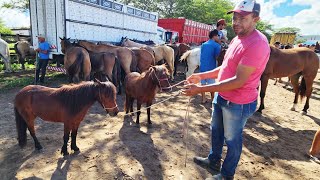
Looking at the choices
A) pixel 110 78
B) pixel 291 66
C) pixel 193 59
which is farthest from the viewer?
pixel 193 59

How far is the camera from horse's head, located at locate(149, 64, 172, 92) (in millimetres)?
4449

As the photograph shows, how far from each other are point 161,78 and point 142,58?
537 cm

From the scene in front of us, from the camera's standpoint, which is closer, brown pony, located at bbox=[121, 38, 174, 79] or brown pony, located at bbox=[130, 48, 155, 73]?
brown pony, located at bbox=[130, 48, 155, 73]

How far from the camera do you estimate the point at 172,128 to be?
5285mm

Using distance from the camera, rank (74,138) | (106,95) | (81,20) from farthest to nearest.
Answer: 1. (81,20)
2. (74,138)
3. (106,95)

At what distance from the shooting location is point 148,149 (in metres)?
4.16

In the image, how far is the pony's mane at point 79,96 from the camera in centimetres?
354

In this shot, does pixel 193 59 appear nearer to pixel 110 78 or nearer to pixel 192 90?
pixel 110 78

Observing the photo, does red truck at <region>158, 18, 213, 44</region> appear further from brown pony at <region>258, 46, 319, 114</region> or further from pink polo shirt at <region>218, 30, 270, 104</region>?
pink polo shirt at <region>218, 30, 270, 104</region>

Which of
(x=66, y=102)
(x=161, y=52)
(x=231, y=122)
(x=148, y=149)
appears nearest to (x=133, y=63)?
(x=161, y=52)

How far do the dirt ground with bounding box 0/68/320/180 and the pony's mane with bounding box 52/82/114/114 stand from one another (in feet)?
2.87

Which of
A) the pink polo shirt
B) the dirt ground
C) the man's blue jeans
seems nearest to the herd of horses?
the dirt ground

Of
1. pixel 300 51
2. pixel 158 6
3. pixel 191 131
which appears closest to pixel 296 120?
pixel 300 51

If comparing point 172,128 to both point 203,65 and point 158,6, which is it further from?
point 158,6
